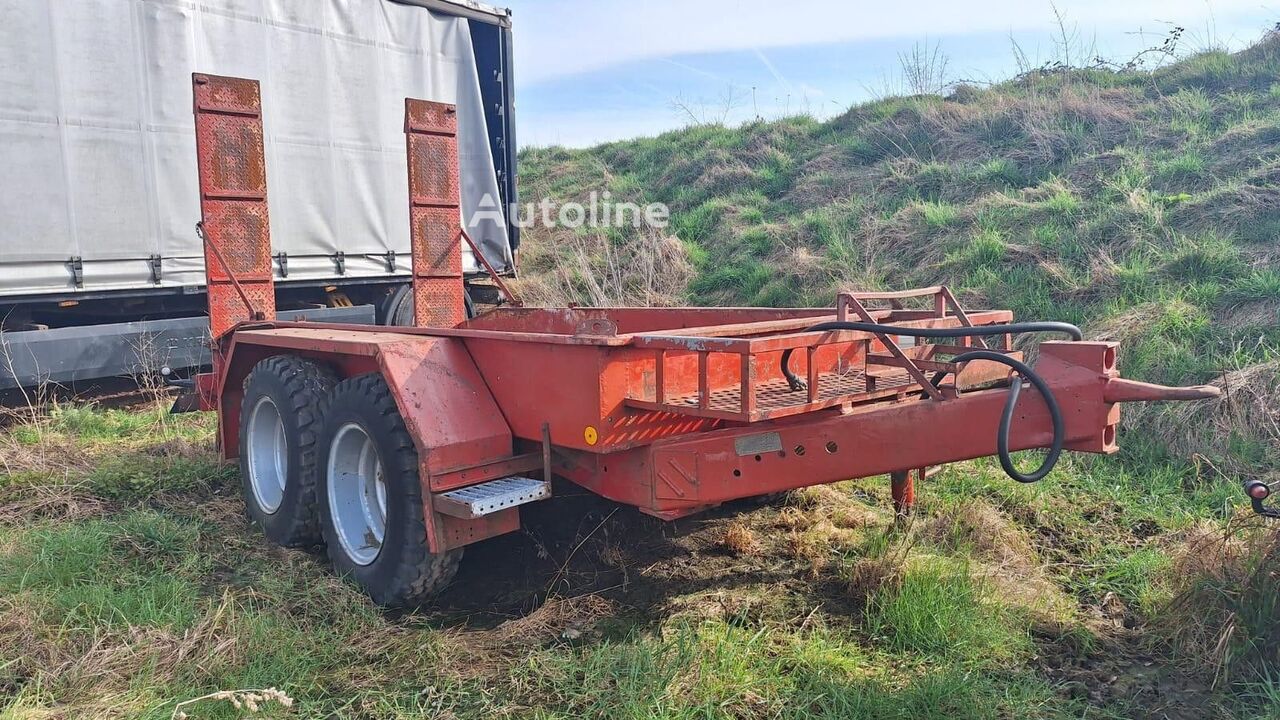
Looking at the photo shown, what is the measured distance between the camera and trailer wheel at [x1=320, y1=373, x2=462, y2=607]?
11.5ft

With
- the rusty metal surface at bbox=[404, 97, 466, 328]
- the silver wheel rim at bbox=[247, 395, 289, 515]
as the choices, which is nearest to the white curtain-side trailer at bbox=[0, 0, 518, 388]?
the rusty metal surface at bbox=[404, 97, 466, 328]

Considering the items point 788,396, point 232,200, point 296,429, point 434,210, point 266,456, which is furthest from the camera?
point 434,210

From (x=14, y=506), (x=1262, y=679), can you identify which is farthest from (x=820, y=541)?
(x=14, y=506)

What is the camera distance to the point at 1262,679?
2.92m

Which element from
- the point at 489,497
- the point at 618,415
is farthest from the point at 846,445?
the point at 489,497

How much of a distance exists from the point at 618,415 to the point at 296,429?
1.90 meters

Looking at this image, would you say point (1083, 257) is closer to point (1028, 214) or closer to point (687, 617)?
point (1028, 214)

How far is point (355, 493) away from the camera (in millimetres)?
4070

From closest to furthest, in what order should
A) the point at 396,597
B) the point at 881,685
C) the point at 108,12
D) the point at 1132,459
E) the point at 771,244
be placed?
the point at 881,685 → the point at 396,597 → the point at 1132,459 → the point at 108,12 → the point at 771,244

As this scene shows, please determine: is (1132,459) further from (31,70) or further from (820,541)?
(31,70)

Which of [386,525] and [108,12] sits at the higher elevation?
[108,12]

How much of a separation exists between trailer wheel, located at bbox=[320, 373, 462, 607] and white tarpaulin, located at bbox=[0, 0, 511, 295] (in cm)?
408

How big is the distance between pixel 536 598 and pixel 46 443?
4.29m

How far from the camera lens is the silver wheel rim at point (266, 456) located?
185 inches
